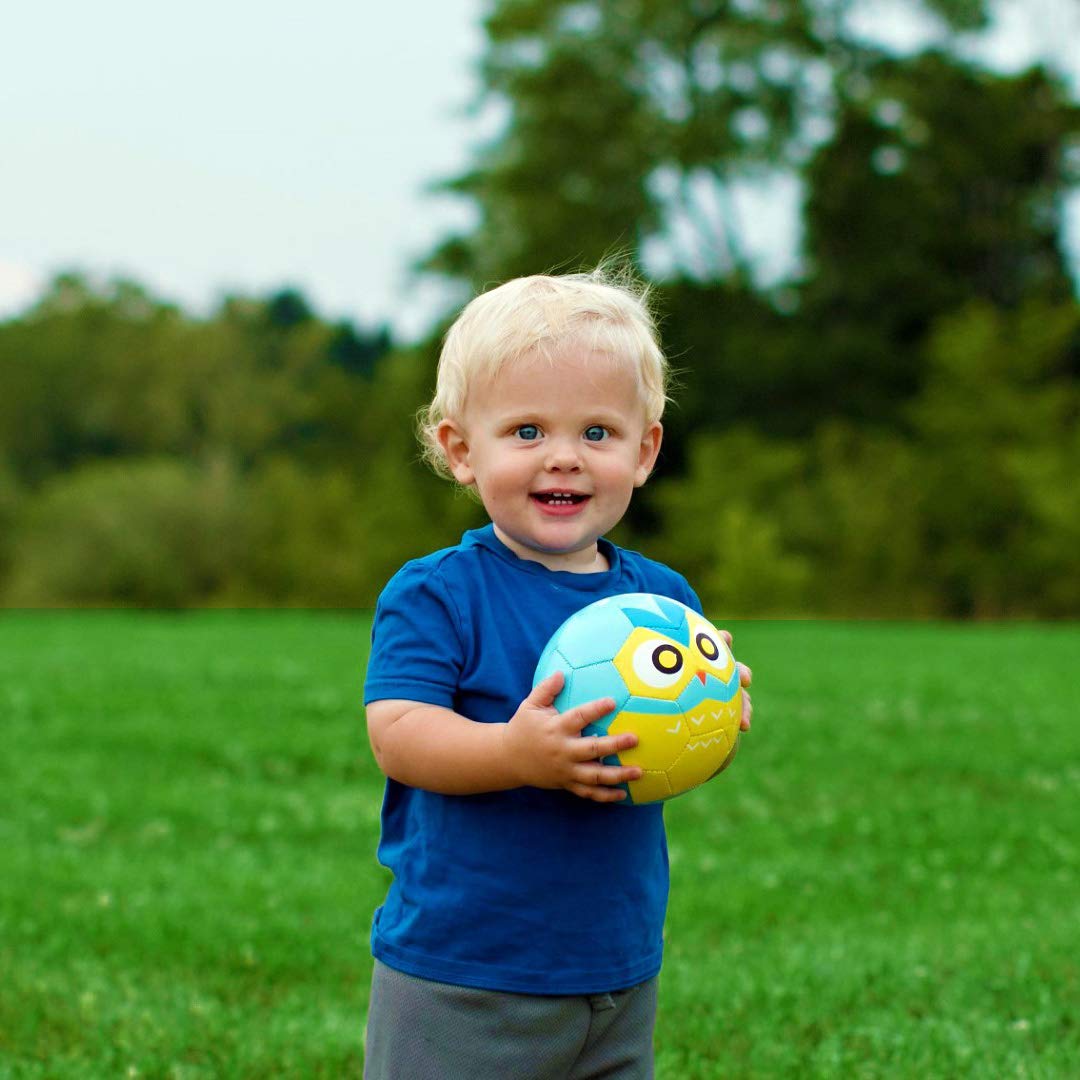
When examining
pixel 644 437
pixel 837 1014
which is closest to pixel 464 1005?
pixel 644 437

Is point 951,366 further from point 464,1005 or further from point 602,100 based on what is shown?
point 464,1005

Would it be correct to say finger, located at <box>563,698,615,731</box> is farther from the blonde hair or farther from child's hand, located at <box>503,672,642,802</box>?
the blonde hair

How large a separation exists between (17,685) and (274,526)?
36055mm

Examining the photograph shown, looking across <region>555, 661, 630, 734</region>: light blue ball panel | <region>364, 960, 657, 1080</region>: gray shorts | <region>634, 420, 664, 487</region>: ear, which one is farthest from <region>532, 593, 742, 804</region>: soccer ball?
<region>364, 960, 657, 1080</region>: gray shorts

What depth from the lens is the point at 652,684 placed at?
283 cm

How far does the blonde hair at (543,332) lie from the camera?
2.91 m

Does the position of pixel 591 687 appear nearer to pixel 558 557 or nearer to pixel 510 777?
pixel 510 777

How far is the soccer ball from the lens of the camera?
277 centimetres

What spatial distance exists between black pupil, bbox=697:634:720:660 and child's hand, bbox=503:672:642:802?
355 mm

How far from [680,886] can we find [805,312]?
39.4m

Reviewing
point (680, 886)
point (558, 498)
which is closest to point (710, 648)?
point (558, 498)

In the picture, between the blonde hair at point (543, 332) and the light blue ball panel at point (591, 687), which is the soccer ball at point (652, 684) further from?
the blonde hair at point (543, 332)

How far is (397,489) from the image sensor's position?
47.4 meters

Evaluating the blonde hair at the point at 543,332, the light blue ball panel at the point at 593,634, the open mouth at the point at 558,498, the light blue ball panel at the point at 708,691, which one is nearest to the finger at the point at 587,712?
the light blue ball panel at the point at 593,634
